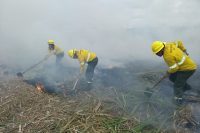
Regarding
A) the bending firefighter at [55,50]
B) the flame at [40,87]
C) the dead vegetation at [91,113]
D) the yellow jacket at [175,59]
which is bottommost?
the dead vegetation at [91,113]

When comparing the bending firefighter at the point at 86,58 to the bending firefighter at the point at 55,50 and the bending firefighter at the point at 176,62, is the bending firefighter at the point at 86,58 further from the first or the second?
the bending firefighter at the point at 176,62

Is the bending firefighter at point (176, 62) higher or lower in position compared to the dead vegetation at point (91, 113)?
higher

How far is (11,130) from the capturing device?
754 cm

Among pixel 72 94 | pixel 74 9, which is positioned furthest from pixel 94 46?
pixel 72 94

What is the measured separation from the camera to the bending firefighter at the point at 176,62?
8.38 m

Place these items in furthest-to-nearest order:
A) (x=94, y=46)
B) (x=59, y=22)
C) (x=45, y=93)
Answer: (x=59, y=22), (x=94, y=46), (x=45, y=93)

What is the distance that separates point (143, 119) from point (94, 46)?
10456 mm

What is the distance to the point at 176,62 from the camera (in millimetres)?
8445

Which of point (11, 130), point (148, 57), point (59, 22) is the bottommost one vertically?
point (11, 130)

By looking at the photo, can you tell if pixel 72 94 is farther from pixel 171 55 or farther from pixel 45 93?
pixel 171 55

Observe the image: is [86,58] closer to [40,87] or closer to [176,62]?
[40,87]

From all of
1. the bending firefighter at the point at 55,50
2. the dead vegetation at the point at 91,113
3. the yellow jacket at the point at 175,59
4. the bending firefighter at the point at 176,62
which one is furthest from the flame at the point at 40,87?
the yellow jacket at the point at 175,59

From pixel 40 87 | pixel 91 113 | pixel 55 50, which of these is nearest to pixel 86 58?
pixel 40 87

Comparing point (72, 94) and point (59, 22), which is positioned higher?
point (59, 22)
